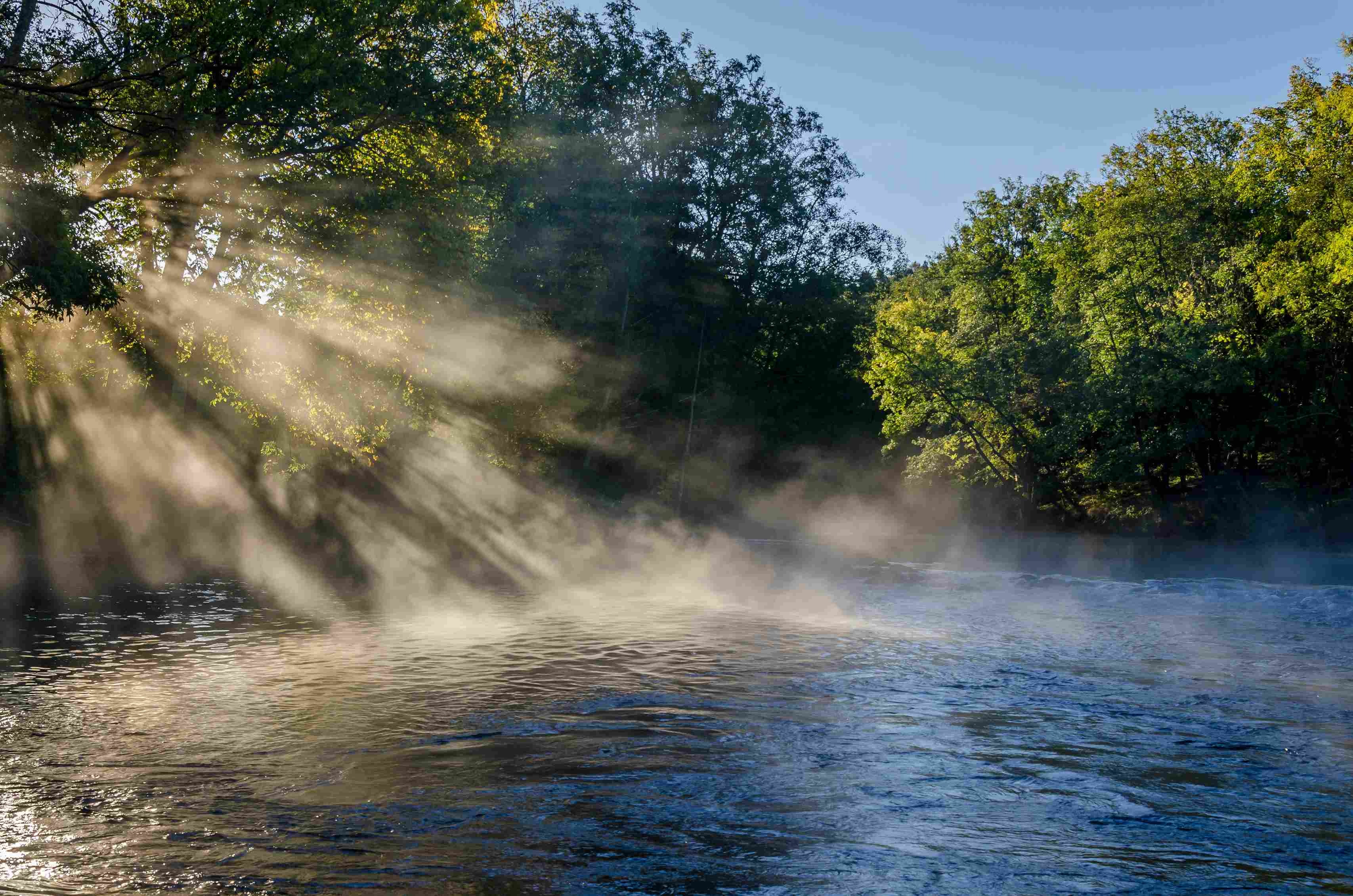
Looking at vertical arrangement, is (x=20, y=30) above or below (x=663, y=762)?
above

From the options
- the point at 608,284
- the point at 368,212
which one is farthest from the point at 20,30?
the point at 608,284

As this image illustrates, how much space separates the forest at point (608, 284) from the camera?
70.7ft

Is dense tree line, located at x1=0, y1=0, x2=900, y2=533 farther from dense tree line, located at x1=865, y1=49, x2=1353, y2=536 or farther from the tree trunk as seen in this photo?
dense tree line, located at x1=865, y1=49, x2=1353, y2=536

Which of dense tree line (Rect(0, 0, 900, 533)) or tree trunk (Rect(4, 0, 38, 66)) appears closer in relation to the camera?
tree trunk (Rect(4, 0, 38, 66))

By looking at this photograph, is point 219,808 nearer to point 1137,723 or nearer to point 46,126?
point 1137,723

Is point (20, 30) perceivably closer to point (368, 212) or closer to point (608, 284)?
point (368, 212)

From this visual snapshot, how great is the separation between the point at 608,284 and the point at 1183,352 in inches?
879

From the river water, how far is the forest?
33.8ft

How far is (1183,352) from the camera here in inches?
1435

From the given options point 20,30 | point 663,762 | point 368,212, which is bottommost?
point 663,762

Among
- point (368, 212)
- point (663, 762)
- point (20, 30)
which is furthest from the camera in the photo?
point (368, 212)

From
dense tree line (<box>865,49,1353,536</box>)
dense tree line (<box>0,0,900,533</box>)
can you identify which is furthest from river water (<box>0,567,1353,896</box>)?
dense tree line (<box>865,49,1353,536</box>)

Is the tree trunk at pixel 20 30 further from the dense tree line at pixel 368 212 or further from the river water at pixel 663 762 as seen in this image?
the river water at pixel 663 762

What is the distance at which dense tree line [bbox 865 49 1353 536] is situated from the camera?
3516cm
